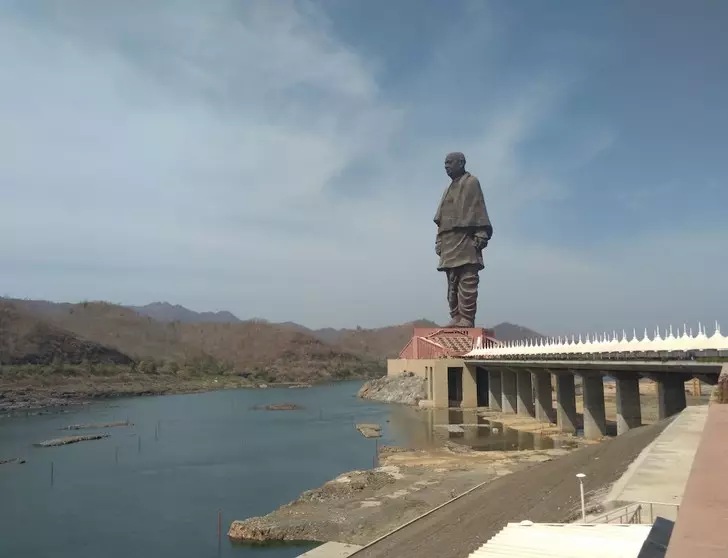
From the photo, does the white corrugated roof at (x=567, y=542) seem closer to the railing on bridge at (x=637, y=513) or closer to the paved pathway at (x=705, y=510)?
the railing on bridge at (x=637, y=513)

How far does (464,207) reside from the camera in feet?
273

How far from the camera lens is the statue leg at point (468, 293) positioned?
82.7m

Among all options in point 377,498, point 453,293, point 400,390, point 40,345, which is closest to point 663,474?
point 377,498

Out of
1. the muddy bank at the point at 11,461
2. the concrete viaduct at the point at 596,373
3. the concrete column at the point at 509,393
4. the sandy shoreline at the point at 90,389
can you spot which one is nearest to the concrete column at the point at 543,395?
the concrete viaduct at the point at 596,373

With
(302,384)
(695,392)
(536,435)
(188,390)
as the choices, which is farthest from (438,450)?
(302,384)

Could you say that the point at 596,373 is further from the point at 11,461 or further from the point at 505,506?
the point at 11,461

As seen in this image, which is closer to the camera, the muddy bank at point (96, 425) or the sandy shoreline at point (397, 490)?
the sandy shoreline at point (397, 490)

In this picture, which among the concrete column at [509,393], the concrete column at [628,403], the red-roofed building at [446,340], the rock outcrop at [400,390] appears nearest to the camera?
the concrete column at [628,403]

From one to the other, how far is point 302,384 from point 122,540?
4758 inches

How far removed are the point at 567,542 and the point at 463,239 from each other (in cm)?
7422

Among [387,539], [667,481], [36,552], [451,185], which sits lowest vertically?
[36,552]

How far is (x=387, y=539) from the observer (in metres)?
18.4

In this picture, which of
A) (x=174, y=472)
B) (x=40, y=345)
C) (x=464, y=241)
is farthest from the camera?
(x=40, y=345)

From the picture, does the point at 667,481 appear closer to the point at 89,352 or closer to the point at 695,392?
the point at 695,392
